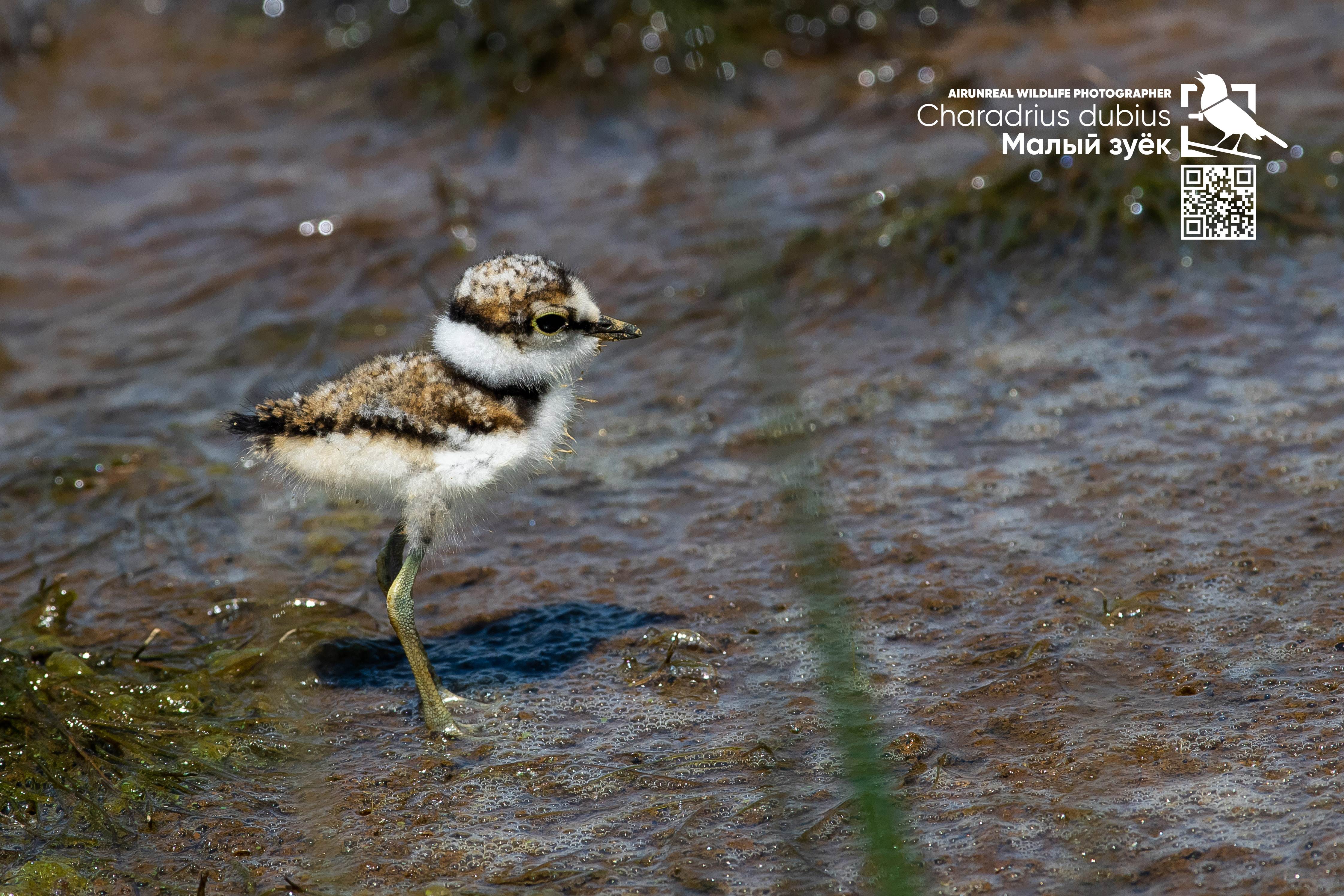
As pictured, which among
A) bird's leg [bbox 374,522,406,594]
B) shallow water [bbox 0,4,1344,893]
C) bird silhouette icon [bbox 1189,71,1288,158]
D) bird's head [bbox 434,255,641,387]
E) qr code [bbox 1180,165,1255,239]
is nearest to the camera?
shallow water [bbox 0,4,1344,893]

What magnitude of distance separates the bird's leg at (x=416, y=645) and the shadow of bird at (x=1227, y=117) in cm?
453

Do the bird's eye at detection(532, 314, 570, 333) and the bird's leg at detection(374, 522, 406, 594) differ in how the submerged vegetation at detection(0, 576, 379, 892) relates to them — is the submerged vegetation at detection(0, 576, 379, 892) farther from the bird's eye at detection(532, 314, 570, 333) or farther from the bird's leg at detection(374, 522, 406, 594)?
the bird's eye at detection(532, 314, 570, 333)

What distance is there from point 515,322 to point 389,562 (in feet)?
2.92

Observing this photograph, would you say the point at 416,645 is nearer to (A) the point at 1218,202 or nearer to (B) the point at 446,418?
(B) the point at 446,418

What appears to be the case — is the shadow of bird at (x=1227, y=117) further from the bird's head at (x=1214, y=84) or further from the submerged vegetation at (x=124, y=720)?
the submerged vegetation at (x=124, y=720)

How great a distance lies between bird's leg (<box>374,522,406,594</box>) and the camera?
448 centimetres

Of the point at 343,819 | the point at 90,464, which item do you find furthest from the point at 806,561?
the point at 90,464

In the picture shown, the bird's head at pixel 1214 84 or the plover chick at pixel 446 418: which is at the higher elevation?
the bird's head at pixel 1214 84

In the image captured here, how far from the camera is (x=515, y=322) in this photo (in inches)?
170

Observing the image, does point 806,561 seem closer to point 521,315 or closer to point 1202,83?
point 521,315

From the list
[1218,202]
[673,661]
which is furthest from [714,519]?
[1218,202]

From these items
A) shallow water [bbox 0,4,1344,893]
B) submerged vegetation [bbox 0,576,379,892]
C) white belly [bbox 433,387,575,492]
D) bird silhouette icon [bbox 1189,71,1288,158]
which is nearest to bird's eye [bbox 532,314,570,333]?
white belly [bbox 433,387,575,492]

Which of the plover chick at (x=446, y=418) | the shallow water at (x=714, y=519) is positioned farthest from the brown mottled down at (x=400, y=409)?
the shallow water at (x=714, y=519)

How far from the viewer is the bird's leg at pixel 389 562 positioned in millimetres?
4484
